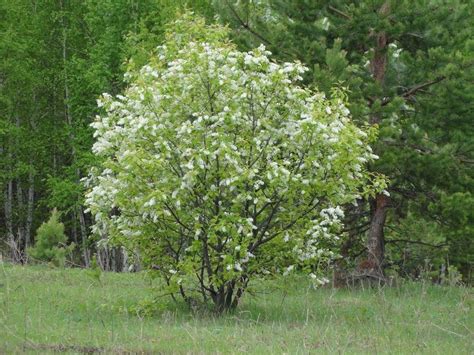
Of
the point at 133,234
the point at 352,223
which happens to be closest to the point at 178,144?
the point at 133,234

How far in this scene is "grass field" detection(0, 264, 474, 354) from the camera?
8680 millimetres

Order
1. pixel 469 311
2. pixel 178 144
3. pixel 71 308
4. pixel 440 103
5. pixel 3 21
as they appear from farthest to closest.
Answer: pixel 3 21 → pixel 440 103 → pixel 469 311 → pixel 71 308 → pixel 178 144

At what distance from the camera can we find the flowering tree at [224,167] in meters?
10.5

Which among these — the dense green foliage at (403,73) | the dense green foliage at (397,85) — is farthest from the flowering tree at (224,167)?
the dense green foliage at (403,73)

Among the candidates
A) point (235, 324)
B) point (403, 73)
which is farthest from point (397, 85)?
point (235, 324)

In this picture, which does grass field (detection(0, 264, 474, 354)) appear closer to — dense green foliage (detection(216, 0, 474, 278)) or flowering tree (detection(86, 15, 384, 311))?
flowering tree (detection(86, 15, 384, 311))

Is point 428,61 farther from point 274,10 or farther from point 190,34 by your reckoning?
point 190,34

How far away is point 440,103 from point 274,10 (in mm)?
3752

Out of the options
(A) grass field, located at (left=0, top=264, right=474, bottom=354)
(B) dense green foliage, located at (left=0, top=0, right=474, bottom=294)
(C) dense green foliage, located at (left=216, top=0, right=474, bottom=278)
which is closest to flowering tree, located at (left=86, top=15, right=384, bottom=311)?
(A) grass field, located at (left=0, top=264, right=474, bottom=354)

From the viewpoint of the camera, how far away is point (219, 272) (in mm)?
11117

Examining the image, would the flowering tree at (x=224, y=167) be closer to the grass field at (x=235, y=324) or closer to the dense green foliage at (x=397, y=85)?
the grass field at (x=235, y=324)

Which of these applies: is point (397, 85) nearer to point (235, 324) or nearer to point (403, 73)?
point (403, 73)

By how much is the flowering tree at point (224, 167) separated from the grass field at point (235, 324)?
0.70 metres

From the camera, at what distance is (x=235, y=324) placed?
33.4 feet
